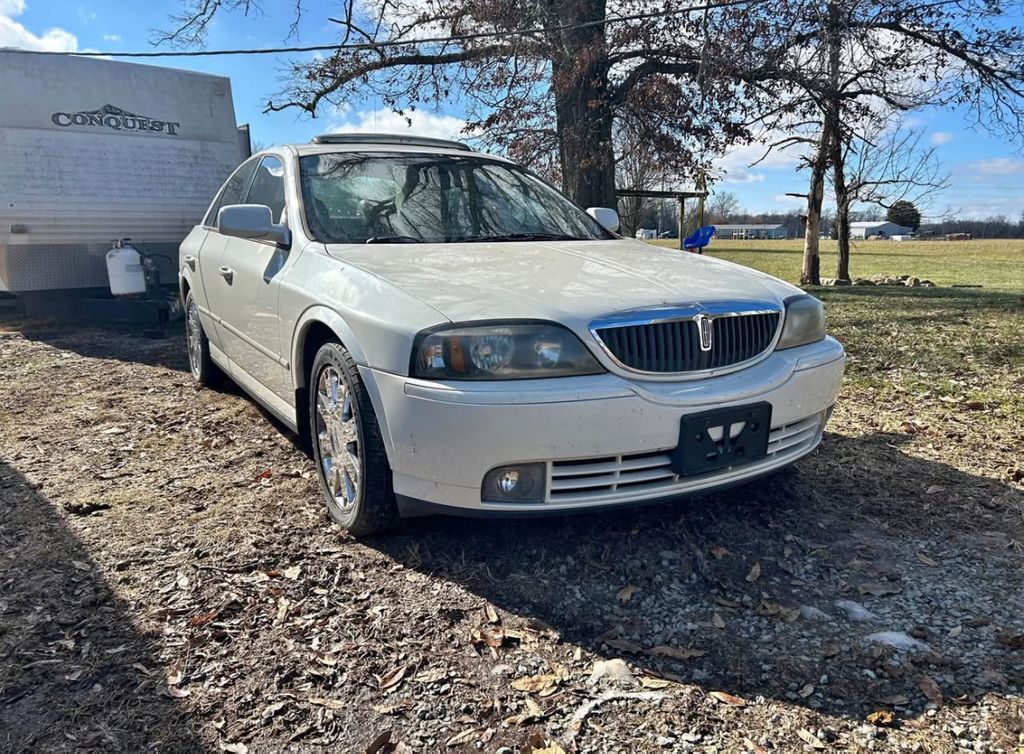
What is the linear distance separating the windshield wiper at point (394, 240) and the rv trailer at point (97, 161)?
595cm

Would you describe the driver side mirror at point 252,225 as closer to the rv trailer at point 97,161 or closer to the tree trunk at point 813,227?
the rv trailer at point 97,161

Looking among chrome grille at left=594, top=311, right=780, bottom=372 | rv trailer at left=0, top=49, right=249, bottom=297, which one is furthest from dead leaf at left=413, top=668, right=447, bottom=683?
rv trailer at left=0, top=49, right=249, bottom=297

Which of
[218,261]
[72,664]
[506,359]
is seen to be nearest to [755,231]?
[218,261]

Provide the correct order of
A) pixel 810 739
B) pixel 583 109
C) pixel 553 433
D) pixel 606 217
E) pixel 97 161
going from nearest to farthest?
pixel 810 739, pixel 553 433, pixel 606 217, pixel 97 161, pixel 583 109

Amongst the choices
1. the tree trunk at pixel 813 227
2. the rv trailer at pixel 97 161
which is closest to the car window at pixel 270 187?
the rv trailer at pixel 97 161

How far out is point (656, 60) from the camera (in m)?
10.9

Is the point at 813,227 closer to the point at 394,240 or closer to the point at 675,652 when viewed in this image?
the point at 394,240

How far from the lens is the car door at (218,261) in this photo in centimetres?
448

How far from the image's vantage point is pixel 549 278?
2.81 m

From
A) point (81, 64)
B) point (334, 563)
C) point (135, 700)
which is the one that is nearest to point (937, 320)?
point (334, 563)

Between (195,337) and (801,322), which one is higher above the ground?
(801,322)

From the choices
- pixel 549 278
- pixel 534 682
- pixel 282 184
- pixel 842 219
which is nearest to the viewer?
pixel 534 682

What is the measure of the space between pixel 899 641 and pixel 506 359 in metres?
1.52

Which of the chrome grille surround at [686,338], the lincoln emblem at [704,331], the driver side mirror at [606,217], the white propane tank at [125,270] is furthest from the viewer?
the white propane tank at [125,270]
